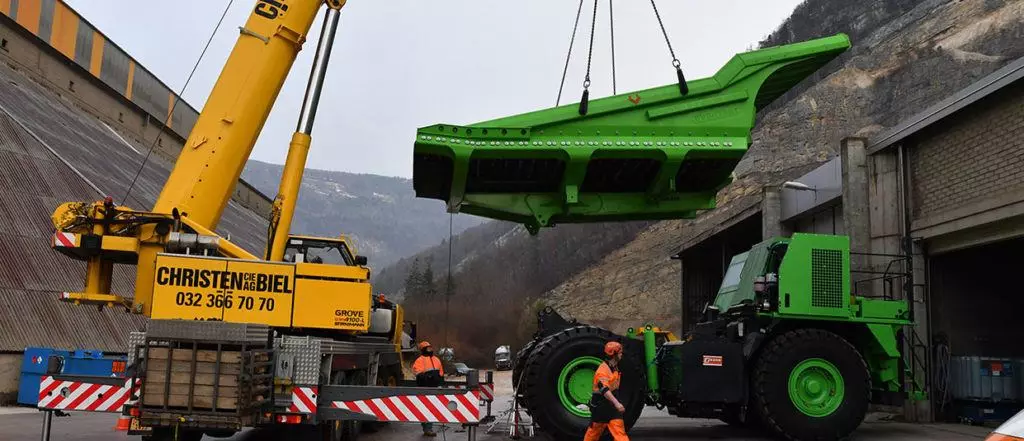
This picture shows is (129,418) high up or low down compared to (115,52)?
down

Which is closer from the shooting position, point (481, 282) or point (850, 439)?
point (850, 439)

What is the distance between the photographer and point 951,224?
13.2 metres

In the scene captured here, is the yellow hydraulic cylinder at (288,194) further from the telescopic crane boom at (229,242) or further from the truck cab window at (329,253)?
the truck cab window at (329,253)

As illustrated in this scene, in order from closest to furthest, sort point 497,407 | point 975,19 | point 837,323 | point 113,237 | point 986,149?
point 113,237
point 837,323
point 986,149
point 497,407
point 975,19

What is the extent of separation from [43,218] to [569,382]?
15.6m

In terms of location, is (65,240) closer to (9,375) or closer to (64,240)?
(64,240)

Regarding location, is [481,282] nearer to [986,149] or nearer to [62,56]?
[62,56]

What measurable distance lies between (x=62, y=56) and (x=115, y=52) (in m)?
5.24

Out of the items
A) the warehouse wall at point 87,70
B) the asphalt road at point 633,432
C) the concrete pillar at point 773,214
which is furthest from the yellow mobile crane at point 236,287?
the warehouse wall at point 87,70

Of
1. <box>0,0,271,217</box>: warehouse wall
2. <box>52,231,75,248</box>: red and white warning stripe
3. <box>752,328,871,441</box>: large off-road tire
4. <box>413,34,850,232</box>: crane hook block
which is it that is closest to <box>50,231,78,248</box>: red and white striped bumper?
<box>52,231,75,248</box>: red and white warning stripe

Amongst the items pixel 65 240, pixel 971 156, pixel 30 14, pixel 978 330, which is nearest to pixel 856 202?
pixel 971 156

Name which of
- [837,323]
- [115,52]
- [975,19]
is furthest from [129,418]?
[975,19]

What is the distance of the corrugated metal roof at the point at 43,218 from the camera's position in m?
17.5

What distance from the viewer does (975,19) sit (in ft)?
181
